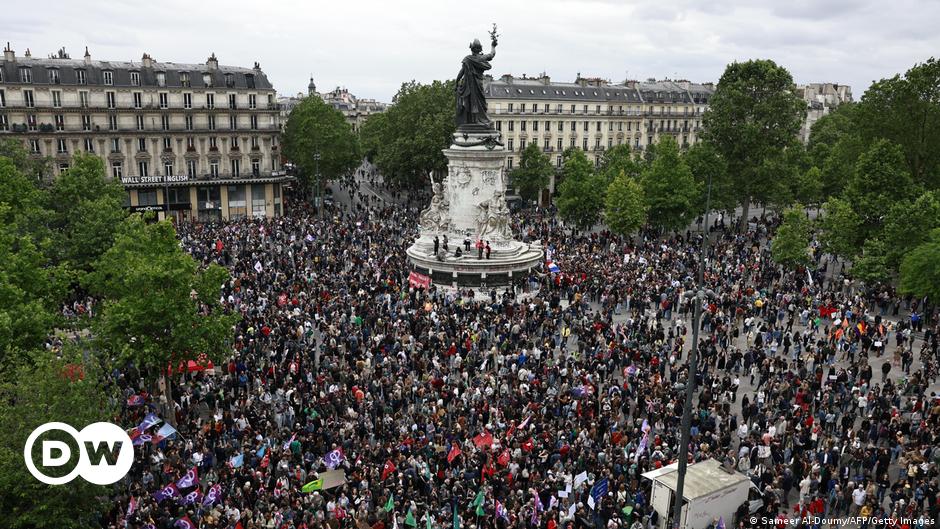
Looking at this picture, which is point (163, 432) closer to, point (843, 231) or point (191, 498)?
point (191, 498)

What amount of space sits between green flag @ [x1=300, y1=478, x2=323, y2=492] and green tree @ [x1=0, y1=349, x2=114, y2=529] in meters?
4.84

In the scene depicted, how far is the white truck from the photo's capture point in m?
Result: 18.2

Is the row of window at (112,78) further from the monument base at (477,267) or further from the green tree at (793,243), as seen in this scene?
the green tree at (793,243)

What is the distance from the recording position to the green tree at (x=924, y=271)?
34.0 meters

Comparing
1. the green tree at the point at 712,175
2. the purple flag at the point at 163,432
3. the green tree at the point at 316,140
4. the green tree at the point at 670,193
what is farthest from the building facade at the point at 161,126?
the purple flag at the point at 163,432

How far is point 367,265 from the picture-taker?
4547 centimetres

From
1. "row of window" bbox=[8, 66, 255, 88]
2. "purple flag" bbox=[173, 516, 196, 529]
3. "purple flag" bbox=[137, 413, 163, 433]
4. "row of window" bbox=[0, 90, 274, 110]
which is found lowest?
"purple flag" bbox=[173, 516, 196, 529]

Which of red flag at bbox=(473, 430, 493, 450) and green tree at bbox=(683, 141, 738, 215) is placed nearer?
red flag at bbox=(473, 430, 493, 450)

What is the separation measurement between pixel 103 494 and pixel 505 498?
1034cm

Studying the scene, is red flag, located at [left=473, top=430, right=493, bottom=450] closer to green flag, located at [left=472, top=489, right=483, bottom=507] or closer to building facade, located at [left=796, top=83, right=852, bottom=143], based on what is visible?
green flag, located at [left=472, top=489, right=483, bottom=507]

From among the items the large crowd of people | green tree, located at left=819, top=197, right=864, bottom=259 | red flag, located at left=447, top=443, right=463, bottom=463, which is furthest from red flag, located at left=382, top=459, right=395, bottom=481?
green tree, located at left=819, top=197, right=864, bottom=259

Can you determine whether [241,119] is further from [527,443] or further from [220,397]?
[527,443]

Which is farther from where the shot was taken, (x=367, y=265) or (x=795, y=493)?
(x=367, y=265)

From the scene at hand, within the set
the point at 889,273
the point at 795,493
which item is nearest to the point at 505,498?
the point at 795,493
